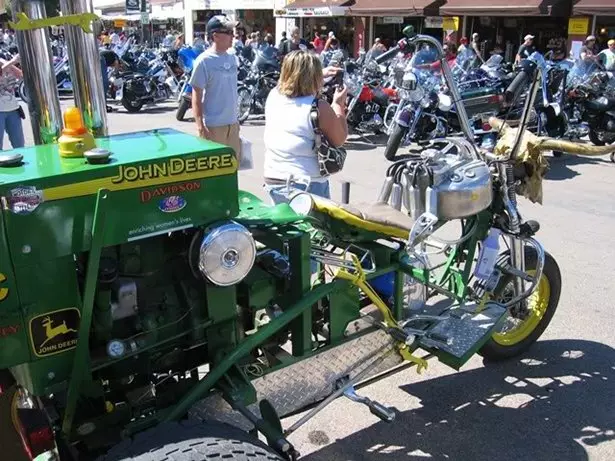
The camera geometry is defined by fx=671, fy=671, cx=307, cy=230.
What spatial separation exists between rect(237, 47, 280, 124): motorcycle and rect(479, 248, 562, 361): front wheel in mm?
10028

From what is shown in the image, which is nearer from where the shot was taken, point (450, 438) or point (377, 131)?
point (450, 438)

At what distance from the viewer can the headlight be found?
2.23 metres

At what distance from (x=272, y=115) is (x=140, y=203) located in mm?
2231

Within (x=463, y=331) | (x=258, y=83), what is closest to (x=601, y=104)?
(x=258, y=83)

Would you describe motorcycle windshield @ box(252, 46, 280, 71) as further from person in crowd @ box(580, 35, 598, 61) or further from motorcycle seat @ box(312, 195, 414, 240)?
motorcycle seat @ box(312, 195, 414, 240)

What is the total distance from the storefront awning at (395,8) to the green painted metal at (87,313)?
835 inches

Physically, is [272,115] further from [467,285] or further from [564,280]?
[564,280]

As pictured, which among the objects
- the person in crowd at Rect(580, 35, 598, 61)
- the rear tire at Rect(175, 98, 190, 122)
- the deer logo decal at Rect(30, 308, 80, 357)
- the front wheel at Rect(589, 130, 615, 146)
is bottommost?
the front wheel at Rect(589, 130, 615, 146)

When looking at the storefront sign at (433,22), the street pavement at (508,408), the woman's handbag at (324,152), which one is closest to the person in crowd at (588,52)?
the street pavement at (508,408)

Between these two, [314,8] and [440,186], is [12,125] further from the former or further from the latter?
[314,8]

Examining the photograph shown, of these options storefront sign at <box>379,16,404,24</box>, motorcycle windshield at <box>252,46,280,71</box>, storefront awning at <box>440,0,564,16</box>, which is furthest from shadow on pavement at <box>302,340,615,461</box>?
storefront sign at <box>379,16,404,24</box>

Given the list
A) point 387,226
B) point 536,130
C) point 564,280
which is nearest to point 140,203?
point 387,226

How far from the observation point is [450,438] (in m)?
3.21

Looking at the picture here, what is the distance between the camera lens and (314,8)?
2617 centimetres
